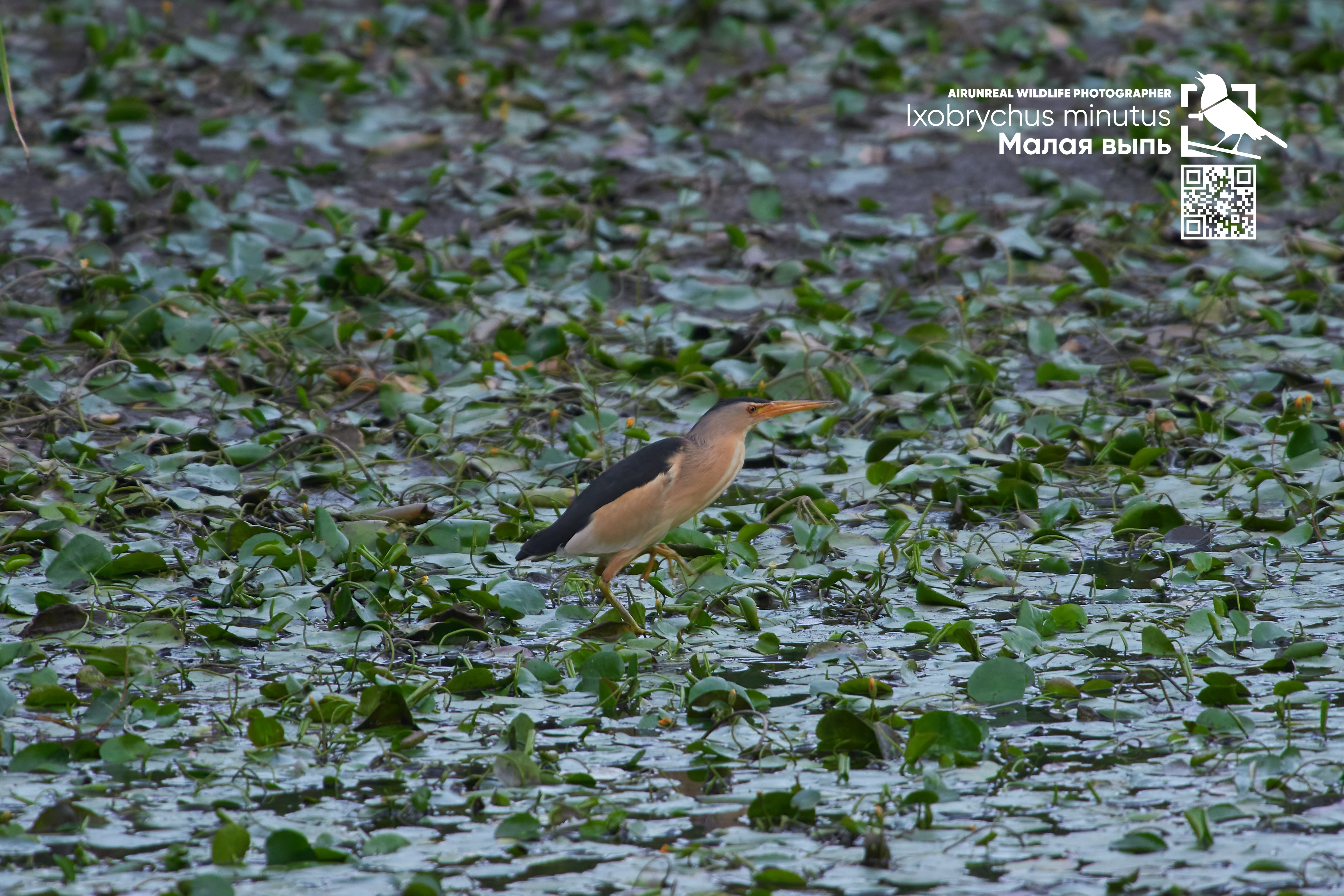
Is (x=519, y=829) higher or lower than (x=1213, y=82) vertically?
lower

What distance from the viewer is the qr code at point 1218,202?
8297 millimetres

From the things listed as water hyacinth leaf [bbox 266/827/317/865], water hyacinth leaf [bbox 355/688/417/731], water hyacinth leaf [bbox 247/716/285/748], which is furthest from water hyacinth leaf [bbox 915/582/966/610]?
water hyacinth leaf [bbox 266/827/317/865]

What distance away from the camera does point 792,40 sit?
1139cm

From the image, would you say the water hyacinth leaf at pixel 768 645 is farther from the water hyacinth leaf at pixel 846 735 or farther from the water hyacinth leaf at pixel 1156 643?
the water hyacinth leaf at pixel 1156 643

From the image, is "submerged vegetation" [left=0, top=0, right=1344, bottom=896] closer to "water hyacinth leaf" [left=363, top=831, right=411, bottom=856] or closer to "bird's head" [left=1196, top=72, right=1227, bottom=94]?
"water hyacinth leaf" [left=363, top=831, right=411, bottom=856]

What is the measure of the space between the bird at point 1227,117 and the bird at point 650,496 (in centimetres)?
533

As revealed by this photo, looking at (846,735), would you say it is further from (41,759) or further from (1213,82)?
(1213,82)

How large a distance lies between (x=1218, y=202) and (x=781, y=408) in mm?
4474

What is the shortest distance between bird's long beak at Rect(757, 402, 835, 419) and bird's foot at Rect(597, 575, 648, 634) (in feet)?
2.65

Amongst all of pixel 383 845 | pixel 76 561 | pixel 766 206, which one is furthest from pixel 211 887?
pixel 766 206

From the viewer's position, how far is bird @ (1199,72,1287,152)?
30.9 feet

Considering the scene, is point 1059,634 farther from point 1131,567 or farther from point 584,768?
point 584,768

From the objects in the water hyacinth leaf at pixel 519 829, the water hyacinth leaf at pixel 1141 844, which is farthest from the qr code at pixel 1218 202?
the water hyacinth leaf at pixel 519 829

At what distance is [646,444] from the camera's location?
618 centimetres
